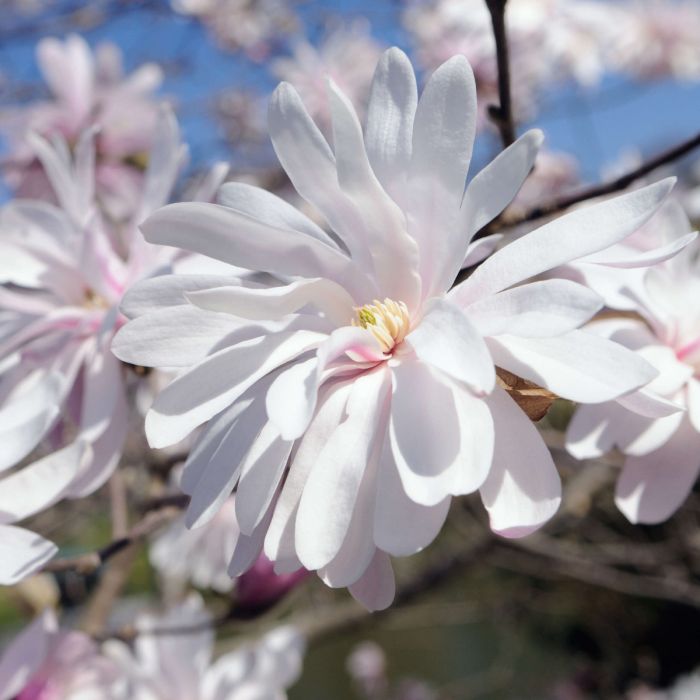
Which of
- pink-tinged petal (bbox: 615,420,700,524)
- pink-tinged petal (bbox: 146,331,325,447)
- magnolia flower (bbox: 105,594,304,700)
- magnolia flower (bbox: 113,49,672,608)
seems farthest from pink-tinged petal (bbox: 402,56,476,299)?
magnolia flower (bbox: 105,594,304,700)

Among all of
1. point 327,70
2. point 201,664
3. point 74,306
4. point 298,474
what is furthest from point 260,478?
point 327,70

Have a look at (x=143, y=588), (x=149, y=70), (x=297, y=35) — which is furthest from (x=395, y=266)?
(x=143, y=588)

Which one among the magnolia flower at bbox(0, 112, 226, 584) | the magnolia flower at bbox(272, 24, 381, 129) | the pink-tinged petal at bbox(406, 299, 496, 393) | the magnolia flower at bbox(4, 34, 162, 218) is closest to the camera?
the pink-tinged petal at bbox(406, 299, 496, 393)

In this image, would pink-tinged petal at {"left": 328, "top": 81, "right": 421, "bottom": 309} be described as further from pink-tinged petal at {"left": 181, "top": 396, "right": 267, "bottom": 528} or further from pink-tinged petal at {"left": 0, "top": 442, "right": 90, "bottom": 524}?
pink-tinged petal at {"left": 0, "top": 442, "right": 90, "bottom": 524}

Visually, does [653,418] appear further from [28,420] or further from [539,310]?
[28,420]

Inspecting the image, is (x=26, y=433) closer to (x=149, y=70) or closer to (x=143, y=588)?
(x=149, y=70)

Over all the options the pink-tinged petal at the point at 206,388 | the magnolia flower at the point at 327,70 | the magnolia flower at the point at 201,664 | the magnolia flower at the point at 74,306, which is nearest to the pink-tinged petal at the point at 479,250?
the pink-tinged petal at the point at 206,388

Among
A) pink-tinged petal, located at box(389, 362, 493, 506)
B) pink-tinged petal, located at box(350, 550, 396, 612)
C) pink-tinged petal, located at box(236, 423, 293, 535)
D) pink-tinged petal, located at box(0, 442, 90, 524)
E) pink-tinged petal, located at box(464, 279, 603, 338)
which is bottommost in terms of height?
pink-tinged petal, located at box(0, 442, 90, 524)
